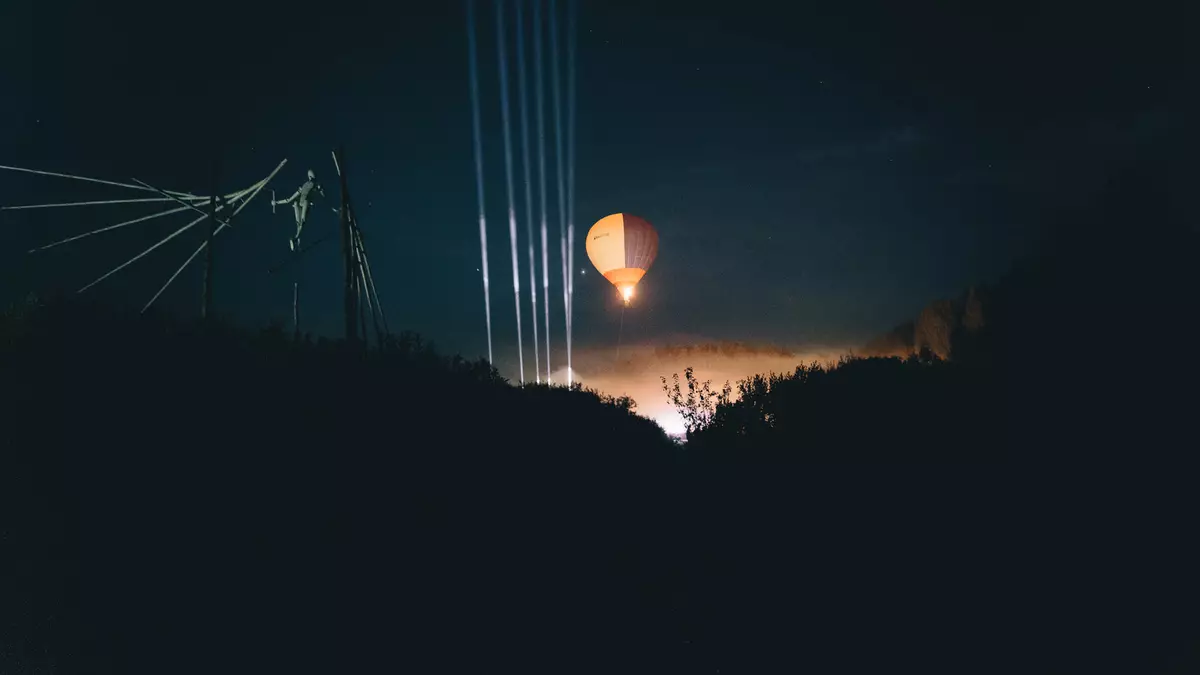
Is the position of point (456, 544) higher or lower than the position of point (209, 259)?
lower

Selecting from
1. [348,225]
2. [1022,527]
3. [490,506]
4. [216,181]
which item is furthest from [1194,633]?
[216,181]

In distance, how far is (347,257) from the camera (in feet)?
37.1

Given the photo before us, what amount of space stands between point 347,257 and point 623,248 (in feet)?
60.7

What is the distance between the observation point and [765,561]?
1172cm

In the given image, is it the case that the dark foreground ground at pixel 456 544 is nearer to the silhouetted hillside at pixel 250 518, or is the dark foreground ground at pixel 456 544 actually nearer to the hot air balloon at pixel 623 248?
the silhouetted hillside at pixel 250 518

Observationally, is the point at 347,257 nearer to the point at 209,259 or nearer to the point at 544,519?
the point at 209,259

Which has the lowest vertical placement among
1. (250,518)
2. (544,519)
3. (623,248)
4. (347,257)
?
(544,519)

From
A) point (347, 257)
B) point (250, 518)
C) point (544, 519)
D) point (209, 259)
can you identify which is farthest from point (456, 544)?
point (209, 259)

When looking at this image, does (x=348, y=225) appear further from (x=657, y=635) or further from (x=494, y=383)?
(x=657, y=635)

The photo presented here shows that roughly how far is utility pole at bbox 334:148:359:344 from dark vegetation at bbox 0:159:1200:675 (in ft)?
2.94

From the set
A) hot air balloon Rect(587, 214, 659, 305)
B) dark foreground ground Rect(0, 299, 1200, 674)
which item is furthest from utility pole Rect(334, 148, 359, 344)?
hot air balloon Rect(587, 214, 659, 305)

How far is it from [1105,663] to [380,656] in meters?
12.2

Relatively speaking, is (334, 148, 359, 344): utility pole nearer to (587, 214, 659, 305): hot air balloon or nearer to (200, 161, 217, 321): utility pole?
(200, 161, 217, 321): utility pole

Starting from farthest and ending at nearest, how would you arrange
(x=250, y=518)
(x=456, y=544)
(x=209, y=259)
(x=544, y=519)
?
(x=209, y=259) → (x=544, y=519) → (x=456, y=544) → (x=250, y=518)
